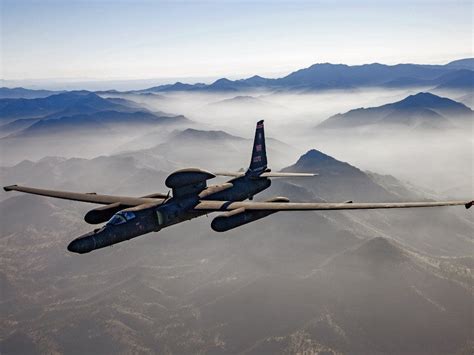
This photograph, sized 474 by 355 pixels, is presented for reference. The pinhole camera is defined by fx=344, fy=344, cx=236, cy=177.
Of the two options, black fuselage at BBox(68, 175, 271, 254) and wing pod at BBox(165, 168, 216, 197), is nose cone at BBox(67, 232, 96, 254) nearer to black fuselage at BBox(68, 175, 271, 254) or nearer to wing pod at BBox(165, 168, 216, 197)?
black fuselage at BBox(68, 175, 271, 254)

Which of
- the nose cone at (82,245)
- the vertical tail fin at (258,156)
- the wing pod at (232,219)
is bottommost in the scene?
the nose cone at (82,245)

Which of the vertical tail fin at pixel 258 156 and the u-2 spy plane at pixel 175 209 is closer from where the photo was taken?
the u-2 spy plane at pixel 175 209

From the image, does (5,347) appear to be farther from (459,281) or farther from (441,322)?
(459,281)

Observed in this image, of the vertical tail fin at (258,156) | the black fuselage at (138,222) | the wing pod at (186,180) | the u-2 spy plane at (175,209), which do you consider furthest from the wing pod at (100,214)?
the vertical tail fin at (258,156)

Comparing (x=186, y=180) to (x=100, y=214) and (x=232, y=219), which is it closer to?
(x=232, y=219)

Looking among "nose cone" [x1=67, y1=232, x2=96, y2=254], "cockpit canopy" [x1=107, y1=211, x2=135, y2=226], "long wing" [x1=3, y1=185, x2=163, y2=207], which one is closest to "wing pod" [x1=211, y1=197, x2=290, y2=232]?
"long wing" [x1=3, y1=185, x2=163, y2=207]

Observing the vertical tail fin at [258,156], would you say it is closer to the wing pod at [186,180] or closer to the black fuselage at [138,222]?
the black fuselage at [138,222]

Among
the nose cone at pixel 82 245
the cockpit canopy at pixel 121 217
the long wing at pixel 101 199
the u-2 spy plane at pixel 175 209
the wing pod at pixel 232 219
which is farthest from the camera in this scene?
the long wing at pixel 101 199
